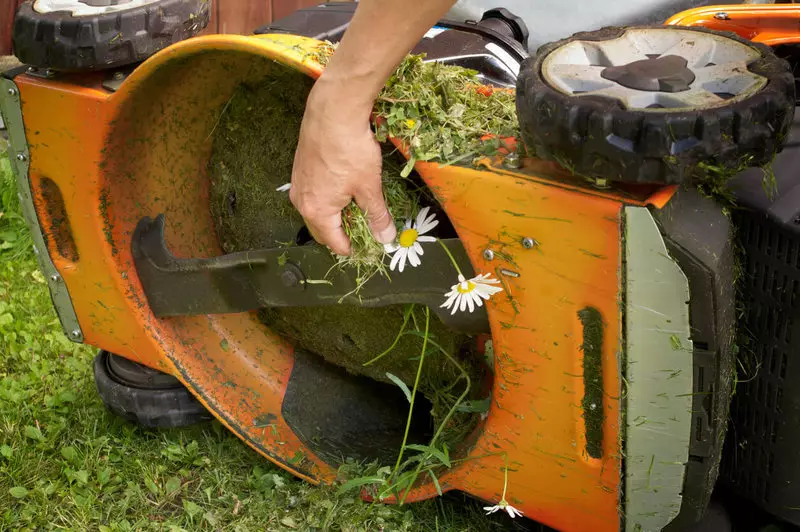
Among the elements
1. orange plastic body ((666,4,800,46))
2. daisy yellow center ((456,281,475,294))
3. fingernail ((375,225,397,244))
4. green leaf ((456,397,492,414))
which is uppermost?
orange plastic body ((666,4,800,46))

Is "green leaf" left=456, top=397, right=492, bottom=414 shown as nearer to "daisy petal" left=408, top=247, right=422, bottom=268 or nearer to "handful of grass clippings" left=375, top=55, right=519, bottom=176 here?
"daisy petal" left=408, top=247, right=422, bottom=268

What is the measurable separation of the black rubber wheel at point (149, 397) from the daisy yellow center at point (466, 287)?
949 mm

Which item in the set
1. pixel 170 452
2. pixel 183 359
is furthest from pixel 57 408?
pixel 183 359

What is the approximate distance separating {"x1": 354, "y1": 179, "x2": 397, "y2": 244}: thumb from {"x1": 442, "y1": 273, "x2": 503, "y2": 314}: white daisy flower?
15cm

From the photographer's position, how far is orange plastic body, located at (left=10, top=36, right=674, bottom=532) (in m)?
1.50

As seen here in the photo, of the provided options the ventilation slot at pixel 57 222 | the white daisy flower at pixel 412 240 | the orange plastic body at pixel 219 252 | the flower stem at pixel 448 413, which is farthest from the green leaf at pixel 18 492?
the white daisy flower at pixel 412 240

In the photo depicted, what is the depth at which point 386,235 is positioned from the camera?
66.5 inches

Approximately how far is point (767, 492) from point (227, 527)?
1157mm

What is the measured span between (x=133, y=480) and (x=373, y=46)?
1353 millimetres

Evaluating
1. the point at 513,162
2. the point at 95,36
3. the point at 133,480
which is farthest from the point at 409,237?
the point at 133,480

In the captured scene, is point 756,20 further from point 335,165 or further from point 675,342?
point 335,165

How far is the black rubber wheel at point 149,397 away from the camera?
90.8 inches

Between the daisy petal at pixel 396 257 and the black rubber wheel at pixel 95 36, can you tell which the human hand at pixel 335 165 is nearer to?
the daisy petal at pixel 396 257

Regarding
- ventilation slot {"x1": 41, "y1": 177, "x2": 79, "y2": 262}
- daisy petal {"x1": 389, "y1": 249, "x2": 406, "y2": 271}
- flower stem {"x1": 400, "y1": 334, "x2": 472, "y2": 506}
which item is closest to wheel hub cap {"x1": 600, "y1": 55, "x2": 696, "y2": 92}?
daisy petal {"x1": 389, "y1": 249, "x2": 406, "y2": 271}
